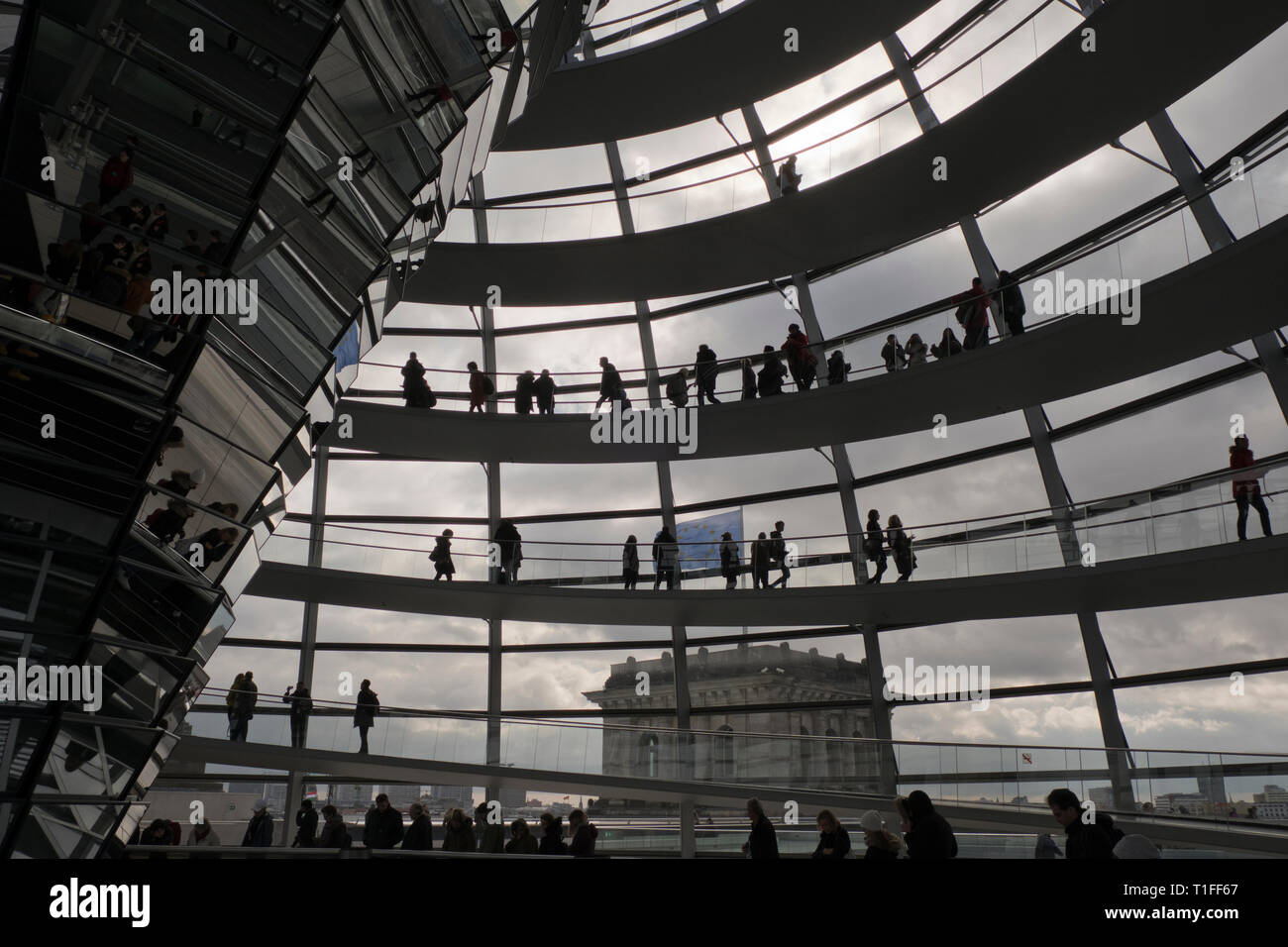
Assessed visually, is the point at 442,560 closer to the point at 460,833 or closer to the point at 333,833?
the point at 333,833

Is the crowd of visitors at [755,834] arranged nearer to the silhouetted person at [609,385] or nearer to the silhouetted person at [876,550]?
the silhouetted person at [876,550]

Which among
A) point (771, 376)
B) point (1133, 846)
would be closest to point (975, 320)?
point (771, 376)

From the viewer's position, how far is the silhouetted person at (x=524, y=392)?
70.9 ft

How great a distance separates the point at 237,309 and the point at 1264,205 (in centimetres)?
1370

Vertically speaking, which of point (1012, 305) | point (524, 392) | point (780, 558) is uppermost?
point (524, 392)

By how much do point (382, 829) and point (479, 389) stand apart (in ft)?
38.2

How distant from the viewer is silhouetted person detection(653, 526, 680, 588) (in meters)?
20.2

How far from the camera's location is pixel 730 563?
65.7 feet

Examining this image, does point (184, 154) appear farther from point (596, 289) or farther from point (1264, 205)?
point (596, 289)

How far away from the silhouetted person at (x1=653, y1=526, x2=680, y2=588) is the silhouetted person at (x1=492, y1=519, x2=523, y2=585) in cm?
306

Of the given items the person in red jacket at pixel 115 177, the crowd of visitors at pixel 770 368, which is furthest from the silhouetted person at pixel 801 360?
the person in red jacket at pixel 115 177

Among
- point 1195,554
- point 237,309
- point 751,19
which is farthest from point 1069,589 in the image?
point 237,309

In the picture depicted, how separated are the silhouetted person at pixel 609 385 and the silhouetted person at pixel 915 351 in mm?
6218

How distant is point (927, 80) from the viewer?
1919 cm
